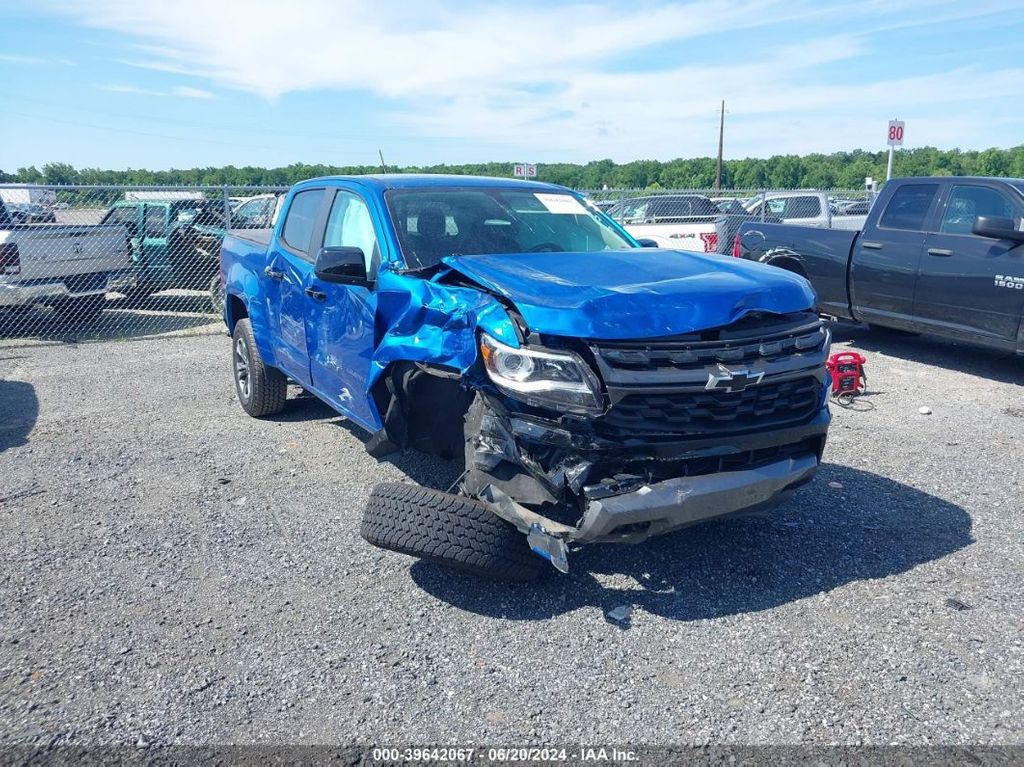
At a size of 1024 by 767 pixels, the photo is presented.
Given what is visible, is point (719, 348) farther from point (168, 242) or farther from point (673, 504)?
point (168, 242)

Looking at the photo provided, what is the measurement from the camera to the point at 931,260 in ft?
26.2

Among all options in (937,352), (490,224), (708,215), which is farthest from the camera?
(708,215)

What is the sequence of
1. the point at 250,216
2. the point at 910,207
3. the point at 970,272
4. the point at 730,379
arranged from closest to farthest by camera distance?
1. the point at 730,379
2. the point at 970,272
3. the point at 910,207
4. the point at 250,216

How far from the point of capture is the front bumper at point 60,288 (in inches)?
405

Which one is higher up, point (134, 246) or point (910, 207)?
point (910, 207)

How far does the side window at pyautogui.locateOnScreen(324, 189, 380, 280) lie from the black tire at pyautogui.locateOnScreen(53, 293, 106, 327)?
26.0ft

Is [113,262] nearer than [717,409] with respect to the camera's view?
No

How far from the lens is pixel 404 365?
395cm

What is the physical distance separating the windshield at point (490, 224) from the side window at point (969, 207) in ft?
15.0

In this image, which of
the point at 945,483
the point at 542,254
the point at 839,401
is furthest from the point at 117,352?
the point at 945,483

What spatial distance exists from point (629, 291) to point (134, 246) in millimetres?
11423

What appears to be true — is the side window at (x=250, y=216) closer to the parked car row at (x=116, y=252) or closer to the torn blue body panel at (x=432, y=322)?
the parked car row at (x=116, y=252)

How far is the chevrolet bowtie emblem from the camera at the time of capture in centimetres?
330

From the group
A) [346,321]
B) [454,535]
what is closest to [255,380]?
[346,321]
